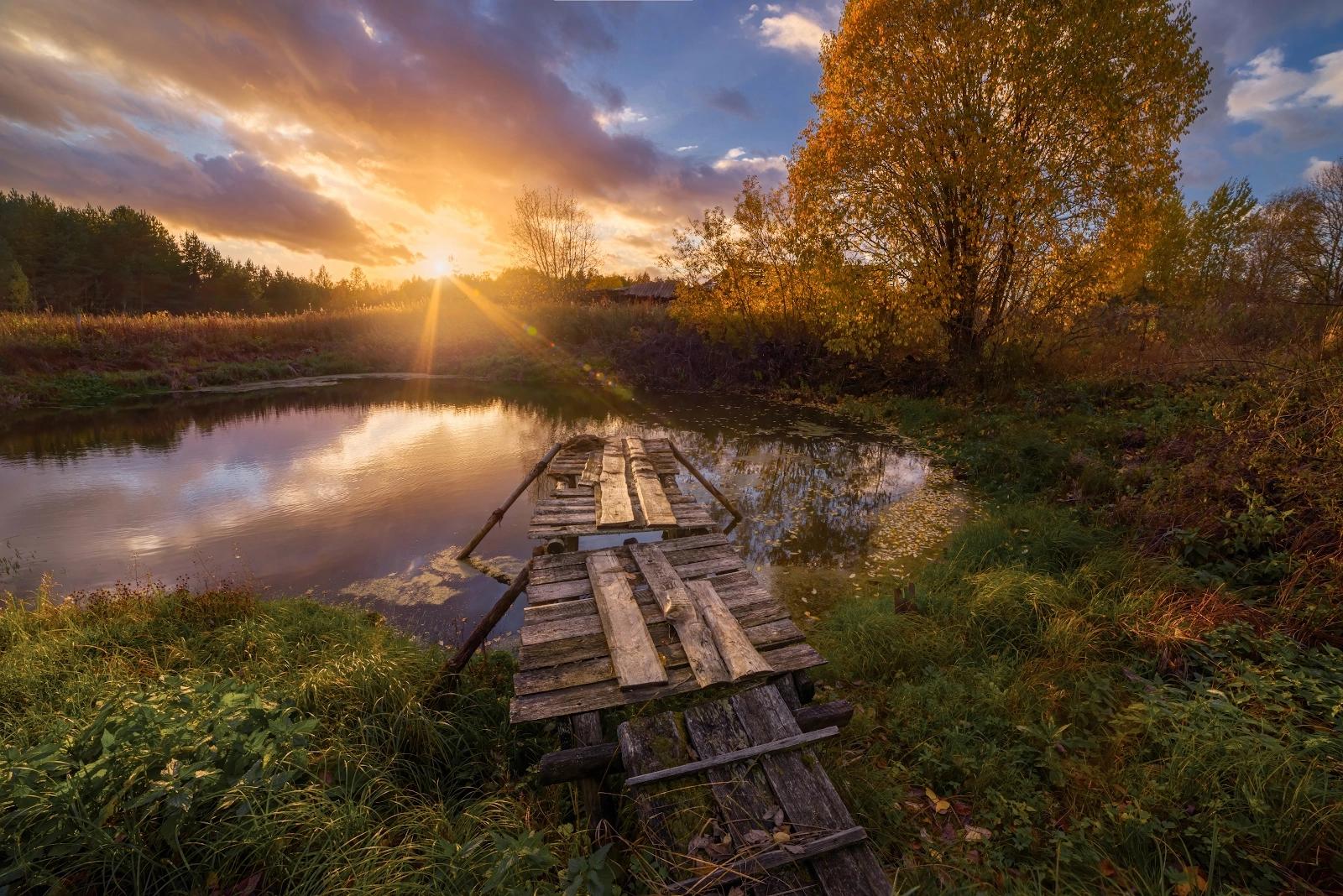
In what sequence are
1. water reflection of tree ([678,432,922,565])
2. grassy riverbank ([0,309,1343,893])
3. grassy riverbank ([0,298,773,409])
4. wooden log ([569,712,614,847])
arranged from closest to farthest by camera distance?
grassy riverbank ([0,309,1343,893])
wooden log ([569,712,614,847])
water reflection of tree ([678,432,922,565])
grassy riverbank ([0,298,773,409])

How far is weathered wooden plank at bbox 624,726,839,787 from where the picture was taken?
2.74 metres

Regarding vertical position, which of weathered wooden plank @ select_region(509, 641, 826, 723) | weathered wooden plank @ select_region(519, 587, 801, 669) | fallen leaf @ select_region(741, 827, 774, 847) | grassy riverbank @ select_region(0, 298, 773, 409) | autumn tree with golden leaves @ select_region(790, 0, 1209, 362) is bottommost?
fallen leaf @ select_region(741, 827, 774, 847)

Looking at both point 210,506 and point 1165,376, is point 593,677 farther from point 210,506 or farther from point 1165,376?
point 1165,376

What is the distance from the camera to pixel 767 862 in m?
2.33

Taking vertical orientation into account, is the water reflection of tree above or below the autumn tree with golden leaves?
below

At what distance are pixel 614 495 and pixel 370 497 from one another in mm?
4902

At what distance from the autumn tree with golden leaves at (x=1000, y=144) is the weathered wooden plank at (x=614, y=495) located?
31.1ft

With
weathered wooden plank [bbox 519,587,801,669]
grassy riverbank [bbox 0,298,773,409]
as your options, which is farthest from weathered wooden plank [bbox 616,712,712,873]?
grassy riverbank [bbox 0,298,773,409]

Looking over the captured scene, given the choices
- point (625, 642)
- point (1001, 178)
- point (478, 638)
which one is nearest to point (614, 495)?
point (478, 638)

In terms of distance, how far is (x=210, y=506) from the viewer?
8.33 metres

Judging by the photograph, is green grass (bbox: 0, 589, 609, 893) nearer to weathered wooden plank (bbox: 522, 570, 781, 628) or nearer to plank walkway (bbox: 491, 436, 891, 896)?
plank walkway (bbox: 491, 436, 891, 896)

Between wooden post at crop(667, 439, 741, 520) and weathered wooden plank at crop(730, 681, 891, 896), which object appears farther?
wooden post at crop(667, 439, 741, 520)

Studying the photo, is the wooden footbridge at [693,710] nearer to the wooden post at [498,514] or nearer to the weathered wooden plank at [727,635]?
the weathered wooden plank at [727,635]

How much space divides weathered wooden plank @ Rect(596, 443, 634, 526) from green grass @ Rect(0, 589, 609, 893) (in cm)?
216
